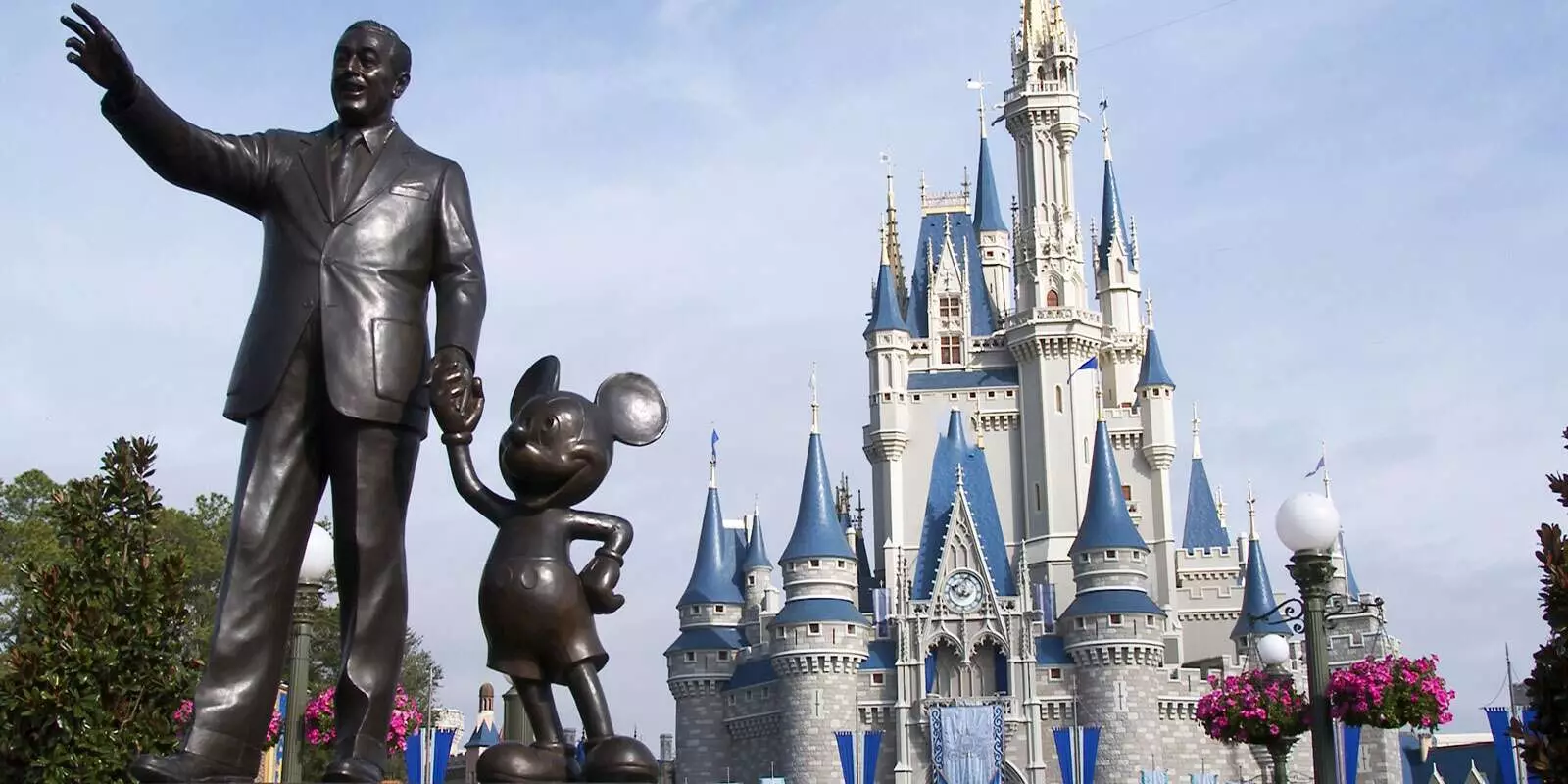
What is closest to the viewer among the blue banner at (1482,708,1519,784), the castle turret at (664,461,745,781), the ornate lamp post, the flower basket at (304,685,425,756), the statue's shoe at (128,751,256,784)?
the statue's shoe at (128,751,256,784)

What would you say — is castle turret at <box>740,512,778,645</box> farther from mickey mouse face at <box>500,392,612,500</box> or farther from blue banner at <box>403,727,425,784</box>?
mickey mouse face at <box>500,392,612,500</box>

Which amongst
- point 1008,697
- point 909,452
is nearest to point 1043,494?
point 909,452

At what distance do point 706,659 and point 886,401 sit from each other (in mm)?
10389

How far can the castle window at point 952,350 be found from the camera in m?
59.9

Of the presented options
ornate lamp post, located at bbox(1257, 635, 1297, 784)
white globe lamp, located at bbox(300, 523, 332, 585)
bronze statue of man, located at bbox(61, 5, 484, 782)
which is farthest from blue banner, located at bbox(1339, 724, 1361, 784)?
bronze statue of man, located at bbox(61, 5, 484, 782)

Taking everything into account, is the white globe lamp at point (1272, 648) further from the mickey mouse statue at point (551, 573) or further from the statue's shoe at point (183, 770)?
the statue's shoe at point (183, 770)

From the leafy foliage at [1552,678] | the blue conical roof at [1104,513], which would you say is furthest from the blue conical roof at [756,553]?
the leafy foliage at [1552,678]

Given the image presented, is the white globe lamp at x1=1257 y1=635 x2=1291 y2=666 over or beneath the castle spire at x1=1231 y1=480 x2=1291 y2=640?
beneath

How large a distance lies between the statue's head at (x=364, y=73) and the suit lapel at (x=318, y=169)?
119 mm

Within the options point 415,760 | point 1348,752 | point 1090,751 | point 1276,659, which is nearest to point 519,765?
point 1276,659

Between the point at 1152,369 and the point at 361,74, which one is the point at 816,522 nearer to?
the point at 1152,369

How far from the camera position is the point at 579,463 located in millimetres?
6301

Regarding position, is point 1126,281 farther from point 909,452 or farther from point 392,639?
point 392,639

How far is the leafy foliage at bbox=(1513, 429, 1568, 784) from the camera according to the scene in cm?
694
